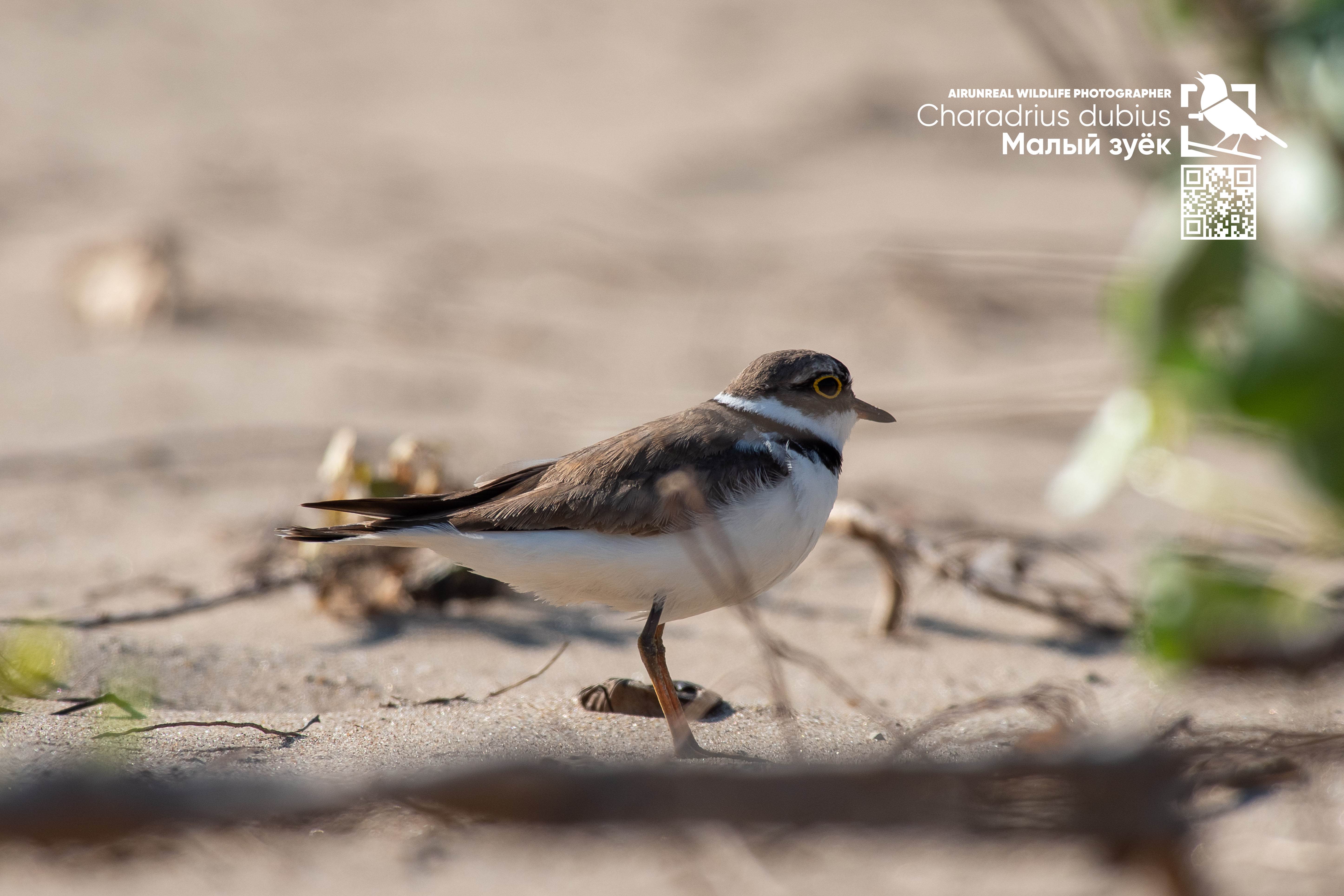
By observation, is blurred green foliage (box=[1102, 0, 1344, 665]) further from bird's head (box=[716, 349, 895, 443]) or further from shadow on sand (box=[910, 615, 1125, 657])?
shadow on sand (box=[910, 615, 1125, 657])

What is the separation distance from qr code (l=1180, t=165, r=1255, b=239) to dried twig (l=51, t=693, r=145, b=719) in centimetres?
286

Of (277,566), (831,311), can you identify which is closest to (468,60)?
(831,311)

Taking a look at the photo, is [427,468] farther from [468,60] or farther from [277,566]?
[468,60]

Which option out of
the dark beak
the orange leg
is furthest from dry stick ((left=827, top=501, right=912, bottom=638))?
the orange leg

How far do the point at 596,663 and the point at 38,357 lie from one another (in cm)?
472

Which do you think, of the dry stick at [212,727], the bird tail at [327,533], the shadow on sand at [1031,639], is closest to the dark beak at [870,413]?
the shadow on sand at [1031,639]

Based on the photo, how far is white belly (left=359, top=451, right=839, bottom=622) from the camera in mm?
3387

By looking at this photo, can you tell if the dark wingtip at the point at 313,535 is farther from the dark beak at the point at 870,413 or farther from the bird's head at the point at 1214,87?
the bird's head at the point at 1214,87

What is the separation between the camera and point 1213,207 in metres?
1.61

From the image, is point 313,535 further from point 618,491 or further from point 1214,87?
point 1214,87

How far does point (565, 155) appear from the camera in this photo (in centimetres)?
1157

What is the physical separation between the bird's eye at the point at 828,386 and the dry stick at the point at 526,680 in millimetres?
1156

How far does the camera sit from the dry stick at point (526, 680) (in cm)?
362

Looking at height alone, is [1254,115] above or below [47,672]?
above
